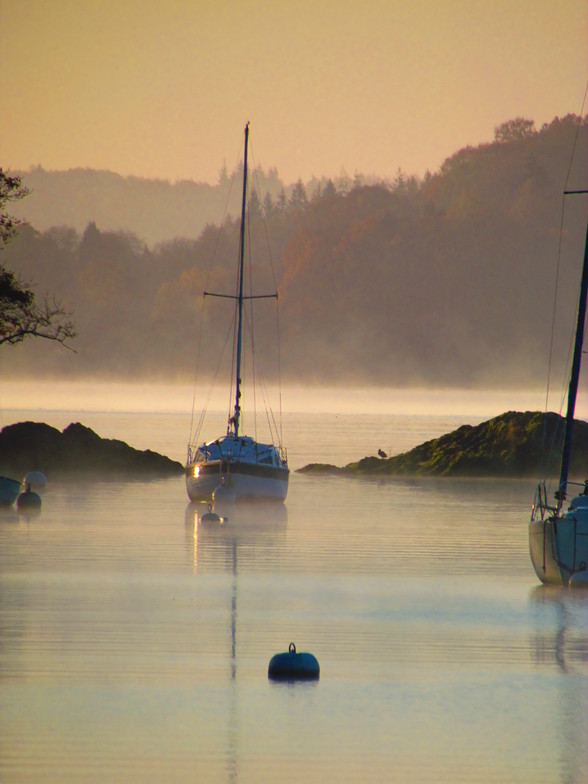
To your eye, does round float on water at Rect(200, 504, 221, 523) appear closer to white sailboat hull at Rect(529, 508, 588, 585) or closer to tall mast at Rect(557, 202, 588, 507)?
tall mast at Rect(557, 202, 588, 507)

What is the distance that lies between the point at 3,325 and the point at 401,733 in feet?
113

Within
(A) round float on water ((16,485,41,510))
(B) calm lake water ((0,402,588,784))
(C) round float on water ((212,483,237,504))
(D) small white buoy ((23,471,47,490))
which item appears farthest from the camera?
(D) small white buoy ((23,471,47,490))

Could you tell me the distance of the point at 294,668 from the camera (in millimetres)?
19031

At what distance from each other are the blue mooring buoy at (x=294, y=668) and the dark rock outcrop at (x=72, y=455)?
169 feet

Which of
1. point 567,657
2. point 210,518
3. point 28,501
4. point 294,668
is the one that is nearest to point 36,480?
point 28,501

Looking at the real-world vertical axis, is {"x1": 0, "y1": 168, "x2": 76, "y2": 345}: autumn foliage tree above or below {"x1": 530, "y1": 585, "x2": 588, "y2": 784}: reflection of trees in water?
above

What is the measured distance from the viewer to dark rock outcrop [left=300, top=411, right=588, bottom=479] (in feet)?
236

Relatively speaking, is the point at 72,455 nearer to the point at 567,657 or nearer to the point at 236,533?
the point at 236,533

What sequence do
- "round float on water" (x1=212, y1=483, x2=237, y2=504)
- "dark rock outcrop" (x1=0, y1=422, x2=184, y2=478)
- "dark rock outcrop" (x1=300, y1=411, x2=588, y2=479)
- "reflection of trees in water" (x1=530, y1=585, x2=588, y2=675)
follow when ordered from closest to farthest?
"reflection of trees in water" (x1=530, y1=585, x2=588, y2=675)
"round float on water" (x1=212, y1=483, x2=237, y2=504)
"dark rock outcrop" (x1=0, y1=422, x2=184, y2=478)
"dark rock outcrop" (x1=300, y1=411, x2=588, y2=479)

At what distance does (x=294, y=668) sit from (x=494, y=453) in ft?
181

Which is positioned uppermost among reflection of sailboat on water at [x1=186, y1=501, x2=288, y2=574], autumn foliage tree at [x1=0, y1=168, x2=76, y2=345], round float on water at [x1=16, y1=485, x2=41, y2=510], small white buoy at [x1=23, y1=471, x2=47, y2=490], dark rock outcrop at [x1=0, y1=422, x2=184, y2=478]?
autumn foliage tree at [x1=0, y1=168, x2=76, y2=345]

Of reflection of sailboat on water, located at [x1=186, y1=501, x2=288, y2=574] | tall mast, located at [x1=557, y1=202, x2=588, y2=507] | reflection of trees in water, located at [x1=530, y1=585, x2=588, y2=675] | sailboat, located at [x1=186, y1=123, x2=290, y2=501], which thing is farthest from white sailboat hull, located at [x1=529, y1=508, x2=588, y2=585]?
sailboat, located at [x1=186, y1=123, x2=290, y2=501]

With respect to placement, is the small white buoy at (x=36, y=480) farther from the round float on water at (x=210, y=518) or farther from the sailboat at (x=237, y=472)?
the round float on water at (x=210, y=518)

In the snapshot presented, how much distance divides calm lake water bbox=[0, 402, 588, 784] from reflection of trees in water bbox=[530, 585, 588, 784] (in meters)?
0.05
